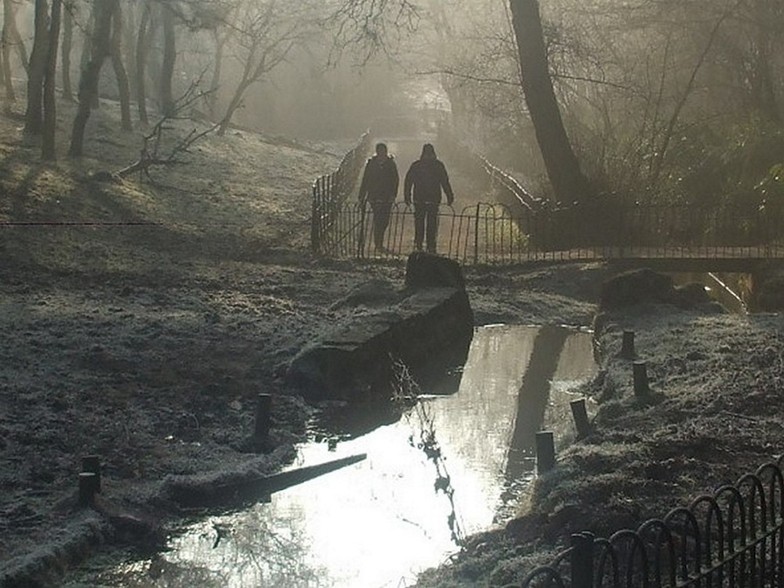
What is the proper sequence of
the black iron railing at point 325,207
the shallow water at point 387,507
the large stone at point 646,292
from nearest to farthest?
the shallow water at point 387,507, the large stone at point 646,292, the black iron railing at point 325,207

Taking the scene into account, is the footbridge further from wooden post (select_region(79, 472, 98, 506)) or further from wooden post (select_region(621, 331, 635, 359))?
wooden post (select_region(79, 472, 98, 506))

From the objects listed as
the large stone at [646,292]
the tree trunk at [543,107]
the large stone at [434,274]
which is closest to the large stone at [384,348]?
the large stone at [434,274]

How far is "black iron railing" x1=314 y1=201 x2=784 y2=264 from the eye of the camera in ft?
73.3

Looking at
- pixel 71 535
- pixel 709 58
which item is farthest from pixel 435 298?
pixel 709 58

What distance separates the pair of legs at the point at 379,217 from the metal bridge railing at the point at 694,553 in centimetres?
1537

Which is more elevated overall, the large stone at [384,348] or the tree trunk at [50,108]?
the tree trunk at [50,108]

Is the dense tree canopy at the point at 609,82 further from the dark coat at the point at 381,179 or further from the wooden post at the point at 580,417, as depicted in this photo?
the wooden post at the point at 580,417

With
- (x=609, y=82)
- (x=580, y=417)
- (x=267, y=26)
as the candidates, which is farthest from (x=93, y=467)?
(x=267, y=26)

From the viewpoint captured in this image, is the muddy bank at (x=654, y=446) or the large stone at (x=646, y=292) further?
the large stone at (x=646, y=292)

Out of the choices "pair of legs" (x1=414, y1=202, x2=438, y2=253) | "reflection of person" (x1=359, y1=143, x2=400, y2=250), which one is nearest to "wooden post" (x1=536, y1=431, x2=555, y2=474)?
"pair of legs" (x1=414, y1=202, x2=438, y2=253)

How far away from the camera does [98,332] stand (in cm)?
1419

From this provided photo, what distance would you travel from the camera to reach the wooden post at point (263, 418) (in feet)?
36.2

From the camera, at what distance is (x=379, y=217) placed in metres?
23.5

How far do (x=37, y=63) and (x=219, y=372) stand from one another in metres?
18.2
